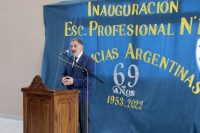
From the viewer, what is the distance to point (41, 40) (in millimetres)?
6078

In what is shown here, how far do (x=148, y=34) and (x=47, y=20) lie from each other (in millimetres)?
1782

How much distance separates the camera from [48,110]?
3.46 meters

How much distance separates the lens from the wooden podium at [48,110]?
135 inches

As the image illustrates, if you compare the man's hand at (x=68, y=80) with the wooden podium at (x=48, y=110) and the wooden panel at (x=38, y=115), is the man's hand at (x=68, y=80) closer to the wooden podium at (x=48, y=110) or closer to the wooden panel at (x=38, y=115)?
the wooden podium at (x=48, y=110)

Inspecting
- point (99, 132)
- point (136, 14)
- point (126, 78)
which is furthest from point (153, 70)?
point (99, 132)

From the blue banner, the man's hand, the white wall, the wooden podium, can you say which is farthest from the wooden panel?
the white wall

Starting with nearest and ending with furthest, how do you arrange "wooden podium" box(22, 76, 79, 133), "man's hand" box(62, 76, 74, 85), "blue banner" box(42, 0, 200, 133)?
1. "wooden podium" box(22, 76, 79, 133)
2. "man's hand" box(62, 76, 74, 85)
3. "blue banner" box(42, 0, 200, 133)

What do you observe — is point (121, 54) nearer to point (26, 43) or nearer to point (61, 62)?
point (61, 62)

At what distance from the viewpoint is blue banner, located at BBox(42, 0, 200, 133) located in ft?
14.5

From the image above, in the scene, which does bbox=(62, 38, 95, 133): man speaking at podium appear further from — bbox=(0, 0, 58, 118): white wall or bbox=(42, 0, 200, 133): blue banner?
bbox=(0, 0, 58, 118): white wall

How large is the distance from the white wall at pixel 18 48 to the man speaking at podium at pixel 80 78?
1.78 meters

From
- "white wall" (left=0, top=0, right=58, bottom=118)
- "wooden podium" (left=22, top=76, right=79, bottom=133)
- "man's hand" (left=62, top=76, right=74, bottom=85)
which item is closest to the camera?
"wooden podium" (left=22, top=76, right=79, bottom=133)

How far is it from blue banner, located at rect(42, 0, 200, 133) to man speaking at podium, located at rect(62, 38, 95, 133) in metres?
0.70

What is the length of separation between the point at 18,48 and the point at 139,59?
241 cm
